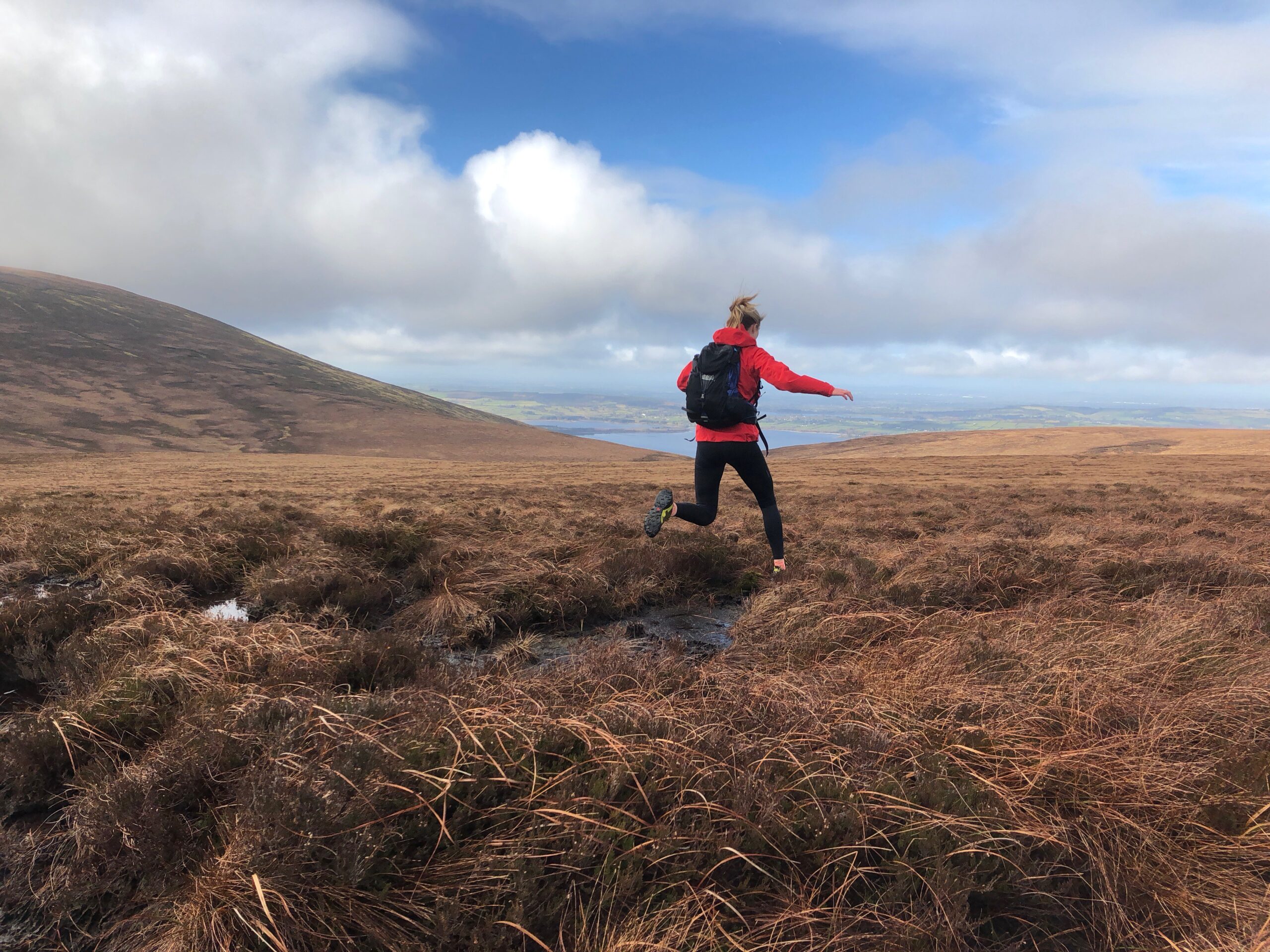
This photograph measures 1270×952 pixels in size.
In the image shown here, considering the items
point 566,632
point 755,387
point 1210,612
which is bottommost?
point 566,632

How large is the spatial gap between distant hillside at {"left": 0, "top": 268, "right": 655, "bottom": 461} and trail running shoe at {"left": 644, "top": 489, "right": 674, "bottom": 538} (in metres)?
61.3

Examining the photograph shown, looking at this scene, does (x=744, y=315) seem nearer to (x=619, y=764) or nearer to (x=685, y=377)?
(x=685, y=377)

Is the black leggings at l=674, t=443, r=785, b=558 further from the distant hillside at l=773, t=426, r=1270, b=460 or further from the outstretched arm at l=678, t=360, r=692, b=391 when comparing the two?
the distant hillside at l=773, t=426, r=1270, b=460

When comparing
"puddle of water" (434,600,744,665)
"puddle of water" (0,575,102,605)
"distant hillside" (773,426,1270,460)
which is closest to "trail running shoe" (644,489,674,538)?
"puddle of water" (434,600,744,665)

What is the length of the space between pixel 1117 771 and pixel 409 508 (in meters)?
9.91

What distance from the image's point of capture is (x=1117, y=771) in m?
2.68

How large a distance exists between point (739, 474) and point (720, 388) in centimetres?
106

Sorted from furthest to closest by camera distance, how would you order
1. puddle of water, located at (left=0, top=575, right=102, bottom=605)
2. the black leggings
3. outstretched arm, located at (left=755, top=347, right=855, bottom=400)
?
1. the black leggings
2. outstretched arm, located at (left=755, top=347, right=855, bottom=400)
3. puddle of water, located at (left=0, top=575, right=102, bottom=605)

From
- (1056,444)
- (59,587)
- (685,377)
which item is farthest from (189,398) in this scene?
(1056,444)

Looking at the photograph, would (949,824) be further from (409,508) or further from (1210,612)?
(409,508)

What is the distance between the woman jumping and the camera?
5.87 m

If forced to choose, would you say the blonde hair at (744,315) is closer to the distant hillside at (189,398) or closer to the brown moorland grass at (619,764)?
the brown moorland grass at (619,764)

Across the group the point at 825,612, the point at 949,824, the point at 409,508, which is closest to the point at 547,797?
the point at 949,824

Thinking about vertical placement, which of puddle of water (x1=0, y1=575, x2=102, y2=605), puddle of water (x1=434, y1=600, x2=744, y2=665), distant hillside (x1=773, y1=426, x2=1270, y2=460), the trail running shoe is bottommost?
puddle of water (x1=434, y1=600, x2=744, y2=665)
